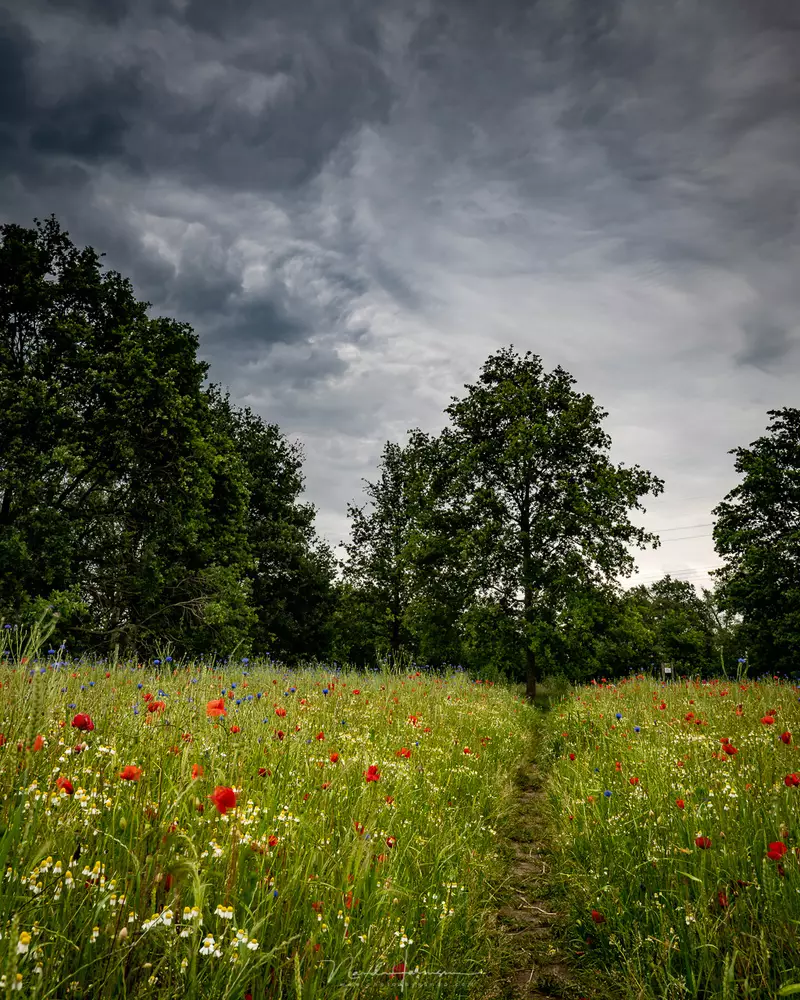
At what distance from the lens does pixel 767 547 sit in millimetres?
24953

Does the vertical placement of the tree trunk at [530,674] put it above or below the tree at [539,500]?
below

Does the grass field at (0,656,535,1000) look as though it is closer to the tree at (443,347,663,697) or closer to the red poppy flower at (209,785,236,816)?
the red poppy flower at (209,785,236,816)

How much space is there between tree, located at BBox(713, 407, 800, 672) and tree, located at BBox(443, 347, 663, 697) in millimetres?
9732

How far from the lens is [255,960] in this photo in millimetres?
1974

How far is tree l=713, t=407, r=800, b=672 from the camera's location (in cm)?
2341

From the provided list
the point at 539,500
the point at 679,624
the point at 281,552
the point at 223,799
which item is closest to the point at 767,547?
the point at 539,500

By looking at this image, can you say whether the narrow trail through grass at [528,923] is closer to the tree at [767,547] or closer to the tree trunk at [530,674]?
the tree trunk at [530,674]

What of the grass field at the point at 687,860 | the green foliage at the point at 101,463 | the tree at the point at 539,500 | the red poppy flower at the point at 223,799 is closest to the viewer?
the red poppy flower at the point at 223,799

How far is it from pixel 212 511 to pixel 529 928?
65.8 ft

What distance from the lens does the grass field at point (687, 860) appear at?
2553 millimetres

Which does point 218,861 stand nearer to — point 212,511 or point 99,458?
point 99,458

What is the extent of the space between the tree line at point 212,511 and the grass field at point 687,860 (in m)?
11.8

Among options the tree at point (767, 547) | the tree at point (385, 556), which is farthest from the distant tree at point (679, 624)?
the tree at point (385, 556)

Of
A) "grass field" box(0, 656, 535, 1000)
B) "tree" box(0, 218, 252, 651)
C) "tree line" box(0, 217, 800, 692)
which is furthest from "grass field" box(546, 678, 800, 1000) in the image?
"tree" box(0, 218, 252, 651)
